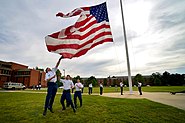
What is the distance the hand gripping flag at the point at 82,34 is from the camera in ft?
21.6

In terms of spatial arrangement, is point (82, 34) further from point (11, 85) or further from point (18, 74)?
point (18, 74)

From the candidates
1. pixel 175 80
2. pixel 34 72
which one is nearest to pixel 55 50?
pixel 34 72

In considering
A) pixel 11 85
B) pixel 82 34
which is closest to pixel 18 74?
pixel 11 85

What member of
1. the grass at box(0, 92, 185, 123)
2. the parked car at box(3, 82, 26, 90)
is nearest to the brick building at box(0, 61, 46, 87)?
the parked car at box(3, 82, 26, 90)

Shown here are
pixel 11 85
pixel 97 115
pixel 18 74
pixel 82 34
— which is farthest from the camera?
pixel 18 74

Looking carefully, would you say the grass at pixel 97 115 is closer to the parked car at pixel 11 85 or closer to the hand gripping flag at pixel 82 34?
the hand gripping flag at pixel 82 34

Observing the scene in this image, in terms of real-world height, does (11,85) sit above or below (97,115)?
above

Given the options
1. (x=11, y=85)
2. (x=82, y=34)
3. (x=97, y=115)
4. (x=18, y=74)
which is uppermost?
(x=18, y=74)

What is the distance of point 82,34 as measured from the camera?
7.24 metres

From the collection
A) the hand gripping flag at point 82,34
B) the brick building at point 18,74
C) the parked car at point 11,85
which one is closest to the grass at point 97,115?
the hand gripping flag at point 82,34

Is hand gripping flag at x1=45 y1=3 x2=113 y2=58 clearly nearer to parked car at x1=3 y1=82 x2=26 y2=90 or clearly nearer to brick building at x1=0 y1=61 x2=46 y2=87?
parked car at x1=3 y1=82 x2=26 y2=90

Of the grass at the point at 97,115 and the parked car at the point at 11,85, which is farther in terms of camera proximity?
the parked car at the point at 11,85

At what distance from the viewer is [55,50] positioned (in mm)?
6523

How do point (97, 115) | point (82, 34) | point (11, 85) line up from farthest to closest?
point (11, 85), point (82, 34), point (97, 115)
